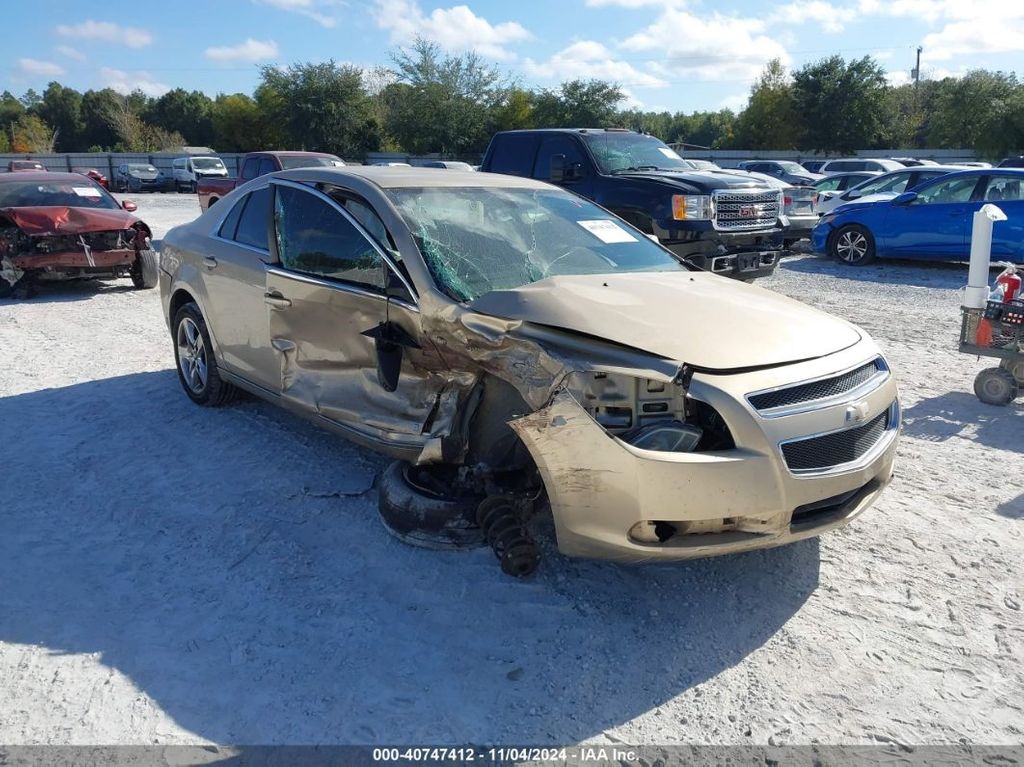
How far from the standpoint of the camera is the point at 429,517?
154 inches

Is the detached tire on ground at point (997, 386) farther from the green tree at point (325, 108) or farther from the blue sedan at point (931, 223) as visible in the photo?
the green tree at point (325, 108)

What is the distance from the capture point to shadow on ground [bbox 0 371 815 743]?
2.95 m

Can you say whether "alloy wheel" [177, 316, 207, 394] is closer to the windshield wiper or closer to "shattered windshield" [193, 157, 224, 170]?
the windshield wiper

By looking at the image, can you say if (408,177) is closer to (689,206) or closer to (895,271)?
(689,206)

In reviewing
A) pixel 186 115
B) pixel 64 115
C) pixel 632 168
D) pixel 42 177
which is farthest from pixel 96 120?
pixel 632 168

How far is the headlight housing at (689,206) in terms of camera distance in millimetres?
10031

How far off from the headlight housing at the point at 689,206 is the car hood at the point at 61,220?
23.6 feet

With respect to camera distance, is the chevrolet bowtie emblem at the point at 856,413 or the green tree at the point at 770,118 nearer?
the chevrolet bowtie emblem at the point at 856,413

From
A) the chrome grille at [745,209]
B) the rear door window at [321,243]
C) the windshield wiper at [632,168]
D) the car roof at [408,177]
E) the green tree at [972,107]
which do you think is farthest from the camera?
the green tree at [972,107]

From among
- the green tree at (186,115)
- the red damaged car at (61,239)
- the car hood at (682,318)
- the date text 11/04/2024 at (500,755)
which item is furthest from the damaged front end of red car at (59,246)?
the green tree at (186,115)

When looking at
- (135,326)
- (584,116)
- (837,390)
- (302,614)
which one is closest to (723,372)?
(837,390)

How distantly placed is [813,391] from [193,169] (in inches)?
1506

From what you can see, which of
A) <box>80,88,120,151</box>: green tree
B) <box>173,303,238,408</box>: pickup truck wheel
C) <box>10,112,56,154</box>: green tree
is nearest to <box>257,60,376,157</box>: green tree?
<box>10,112,56,154</box>: green tree

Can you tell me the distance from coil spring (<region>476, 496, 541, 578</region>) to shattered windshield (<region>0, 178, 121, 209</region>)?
997 cm
